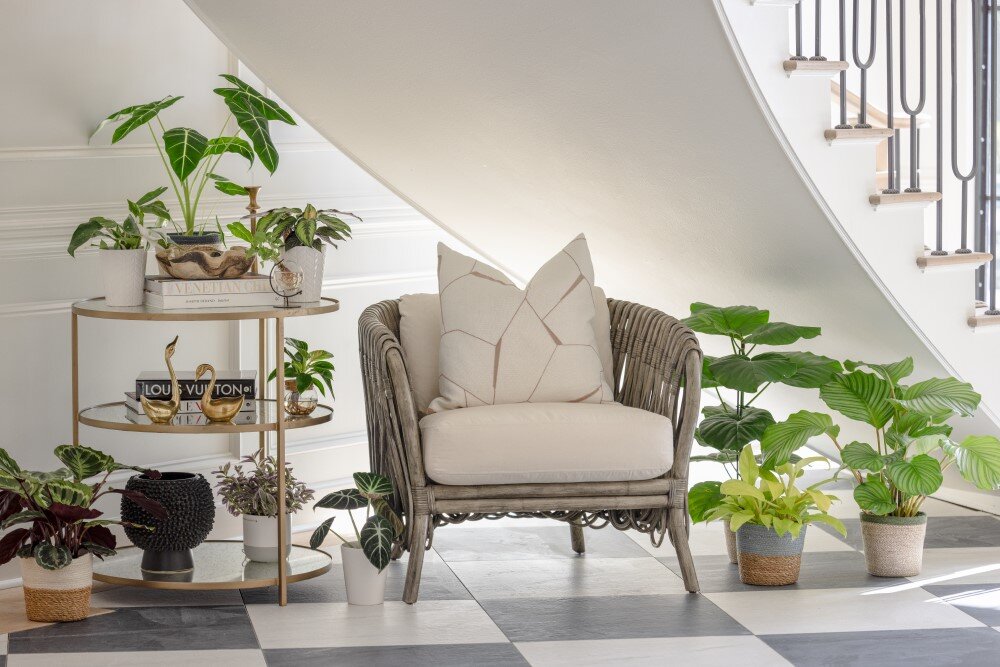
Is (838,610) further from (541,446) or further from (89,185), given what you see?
(89,185)

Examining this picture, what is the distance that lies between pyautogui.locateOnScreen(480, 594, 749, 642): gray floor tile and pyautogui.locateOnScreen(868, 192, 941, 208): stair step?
1001 millimetres

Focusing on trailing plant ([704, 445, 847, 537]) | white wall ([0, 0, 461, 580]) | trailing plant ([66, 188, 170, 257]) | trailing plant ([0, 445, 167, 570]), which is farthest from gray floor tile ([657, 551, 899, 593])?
trailing plant ([66, 188, 170, 257])

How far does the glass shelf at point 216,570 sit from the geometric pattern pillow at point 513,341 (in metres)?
0.51

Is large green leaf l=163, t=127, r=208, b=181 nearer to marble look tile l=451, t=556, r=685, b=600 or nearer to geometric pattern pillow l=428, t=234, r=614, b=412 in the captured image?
geometric pattern pillow l=428, t=234, r=614, b=412

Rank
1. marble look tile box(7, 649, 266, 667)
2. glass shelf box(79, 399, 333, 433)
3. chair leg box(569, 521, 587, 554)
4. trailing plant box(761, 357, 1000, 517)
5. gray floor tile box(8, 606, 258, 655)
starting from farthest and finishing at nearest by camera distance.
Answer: chair leg box(569, 521, 587, 554)
trailing plant box(761, 357, 1000, 517)
glass shelf box(79, 399, 333, 433)
gray floor tile box(8, 606, 258, 655)
marble look tile box(7, 649, 266, 667)

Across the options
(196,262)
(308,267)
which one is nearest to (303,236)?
(308,267)

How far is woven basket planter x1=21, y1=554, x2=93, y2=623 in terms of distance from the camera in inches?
102

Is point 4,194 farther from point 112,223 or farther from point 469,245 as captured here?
point 469,245

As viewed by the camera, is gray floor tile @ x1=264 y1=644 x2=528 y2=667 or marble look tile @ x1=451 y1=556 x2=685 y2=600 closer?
gray floor tile @ x1=264 y1=644 x2=528 y2=667

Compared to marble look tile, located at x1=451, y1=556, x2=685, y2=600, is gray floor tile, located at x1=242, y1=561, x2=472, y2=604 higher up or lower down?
lower down

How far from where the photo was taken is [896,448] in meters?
2.91

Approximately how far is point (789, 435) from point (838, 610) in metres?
0.41

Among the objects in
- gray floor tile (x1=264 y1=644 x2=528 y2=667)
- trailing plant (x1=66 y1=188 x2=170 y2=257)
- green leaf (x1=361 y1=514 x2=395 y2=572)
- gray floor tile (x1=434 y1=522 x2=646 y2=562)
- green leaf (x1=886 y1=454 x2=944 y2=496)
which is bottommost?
gray floor tile (x1=264 y1=644 x2=528 y2=667)

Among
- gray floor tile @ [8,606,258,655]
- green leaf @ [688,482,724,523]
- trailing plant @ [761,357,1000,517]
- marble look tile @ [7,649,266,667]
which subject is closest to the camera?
marble look tile @ [7,649,266,667]
